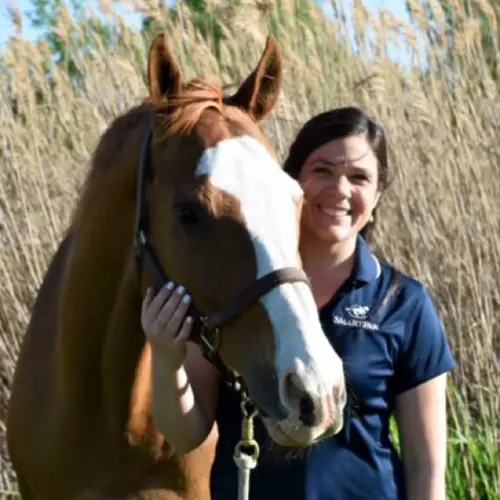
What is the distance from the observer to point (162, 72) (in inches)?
86.0

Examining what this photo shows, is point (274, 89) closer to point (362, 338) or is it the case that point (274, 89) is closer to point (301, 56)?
point (362, 338)

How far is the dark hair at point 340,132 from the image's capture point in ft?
7.73

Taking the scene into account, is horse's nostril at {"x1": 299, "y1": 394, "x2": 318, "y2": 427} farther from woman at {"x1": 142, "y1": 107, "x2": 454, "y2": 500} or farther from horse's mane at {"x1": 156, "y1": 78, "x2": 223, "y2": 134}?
horse's mane at {"x1": 156, "y1": 78, "x2": 223, "y2": 134}

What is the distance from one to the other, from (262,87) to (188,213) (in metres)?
0.54

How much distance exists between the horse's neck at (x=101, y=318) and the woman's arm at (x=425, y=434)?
680 mm

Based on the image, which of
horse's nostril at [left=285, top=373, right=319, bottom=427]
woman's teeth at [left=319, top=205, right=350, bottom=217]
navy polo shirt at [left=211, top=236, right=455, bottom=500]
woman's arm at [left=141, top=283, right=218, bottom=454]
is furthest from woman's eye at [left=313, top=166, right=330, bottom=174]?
horse's nostril at [left=285, top=373, right=319, bottom=427]

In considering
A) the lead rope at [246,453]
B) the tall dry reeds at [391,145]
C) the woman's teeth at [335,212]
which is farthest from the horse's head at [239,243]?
the tall dry reeds at [391,145]

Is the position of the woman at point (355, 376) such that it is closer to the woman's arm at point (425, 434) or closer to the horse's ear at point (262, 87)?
the woman's arm at point (425, 434)

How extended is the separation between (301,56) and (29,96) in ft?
4.62

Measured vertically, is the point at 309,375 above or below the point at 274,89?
below

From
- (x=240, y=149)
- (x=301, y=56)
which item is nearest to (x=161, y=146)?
(x=240, y=149)

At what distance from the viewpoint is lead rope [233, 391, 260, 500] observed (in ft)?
6.62

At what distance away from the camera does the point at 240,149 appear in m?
2.04


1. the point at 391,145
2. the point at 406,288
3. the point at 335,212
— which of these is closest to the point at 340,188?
the point at 335,212
